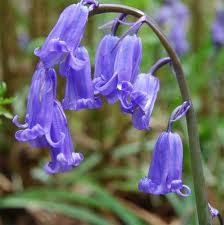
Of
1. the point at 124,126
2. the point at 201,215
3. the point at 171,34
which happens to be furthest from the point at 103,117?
the point at 201,215

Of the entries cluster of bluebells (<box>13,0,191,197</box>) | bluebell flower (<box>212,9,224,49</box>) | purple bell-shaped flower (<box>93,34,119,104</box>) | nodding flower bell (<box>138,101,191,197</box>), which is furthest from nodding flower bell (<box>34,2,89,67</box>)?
bluebell flower (<box>212,9,224,49</box>)

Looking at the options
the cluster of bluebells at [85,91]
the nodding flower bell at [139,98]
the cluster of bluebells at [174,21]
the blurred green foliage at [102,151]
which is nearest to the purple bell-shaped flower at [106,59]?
the cluster of bluebells at [85,91]

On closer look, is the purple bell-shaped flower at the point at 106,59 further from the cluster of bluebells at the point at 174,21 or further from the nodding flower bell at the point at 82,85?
the cluster of bluebells at the point at 174,21

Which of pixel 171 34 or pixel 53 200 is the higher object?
pixel 171 34

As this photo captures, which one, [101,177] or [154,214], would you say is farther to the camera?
[101,177]

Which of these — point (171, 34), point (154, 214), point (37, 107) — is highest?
point (37, 107)

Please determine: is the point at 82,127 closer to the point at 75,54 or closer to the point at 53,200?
the point at 53,200
